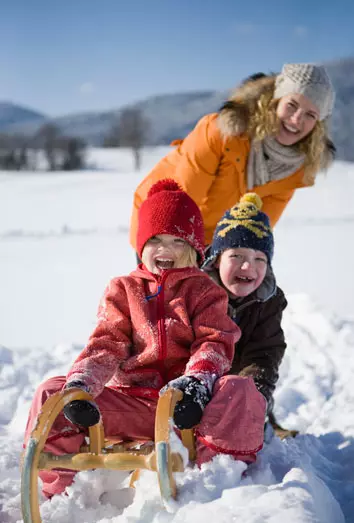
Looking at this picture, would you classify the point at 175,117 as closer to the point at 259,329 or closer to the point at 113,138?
the point at 113,138

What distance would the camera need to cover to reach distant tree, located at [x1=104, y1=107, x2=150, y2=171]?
31.2m

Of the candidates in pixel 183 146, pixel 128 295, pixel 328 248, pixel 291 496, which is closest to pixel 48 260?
pixel 328 248

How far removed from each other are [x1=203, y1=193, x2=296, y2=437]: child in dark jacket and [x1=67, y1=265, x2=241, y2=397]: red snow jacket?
0.38 meters

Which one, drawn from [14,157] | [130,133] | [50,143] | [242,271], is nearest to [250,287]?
[242,271]

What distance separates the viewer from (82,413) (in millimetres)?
1817

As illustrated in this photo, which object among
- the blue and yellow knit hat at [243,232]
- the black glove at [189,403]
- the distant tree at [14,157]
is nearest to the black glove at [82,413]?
the black glove at [189,403]

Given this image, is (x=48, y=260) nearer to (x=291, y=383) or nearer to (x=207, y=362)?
(x=291, y=383)

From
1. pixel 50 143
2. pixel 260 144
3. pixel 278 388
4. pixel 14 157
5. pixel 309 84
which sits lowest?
pixel 14 157

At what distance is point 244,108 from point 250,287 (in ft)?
3.55

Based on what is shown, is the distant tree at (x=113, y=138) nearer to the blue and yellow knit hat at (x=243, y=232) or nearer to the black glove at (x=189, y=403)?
the blue and yellow knit hat at (x=243, y=232)

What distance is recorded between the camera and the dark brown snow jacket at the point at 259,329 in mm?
2504

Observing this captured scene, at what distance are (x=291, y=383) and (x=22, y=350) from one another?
1729 mm

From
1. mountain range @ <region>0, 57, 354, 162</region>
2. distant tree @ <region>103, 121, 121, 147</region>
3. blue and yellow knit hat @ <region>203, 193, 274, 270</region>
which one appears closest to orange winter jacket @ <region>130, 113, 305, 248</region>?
blue and yellow knit hat @ <region>203, 193, 274, 270</region>

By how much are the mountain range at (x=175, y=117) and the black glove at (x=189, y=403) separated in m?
23.4
